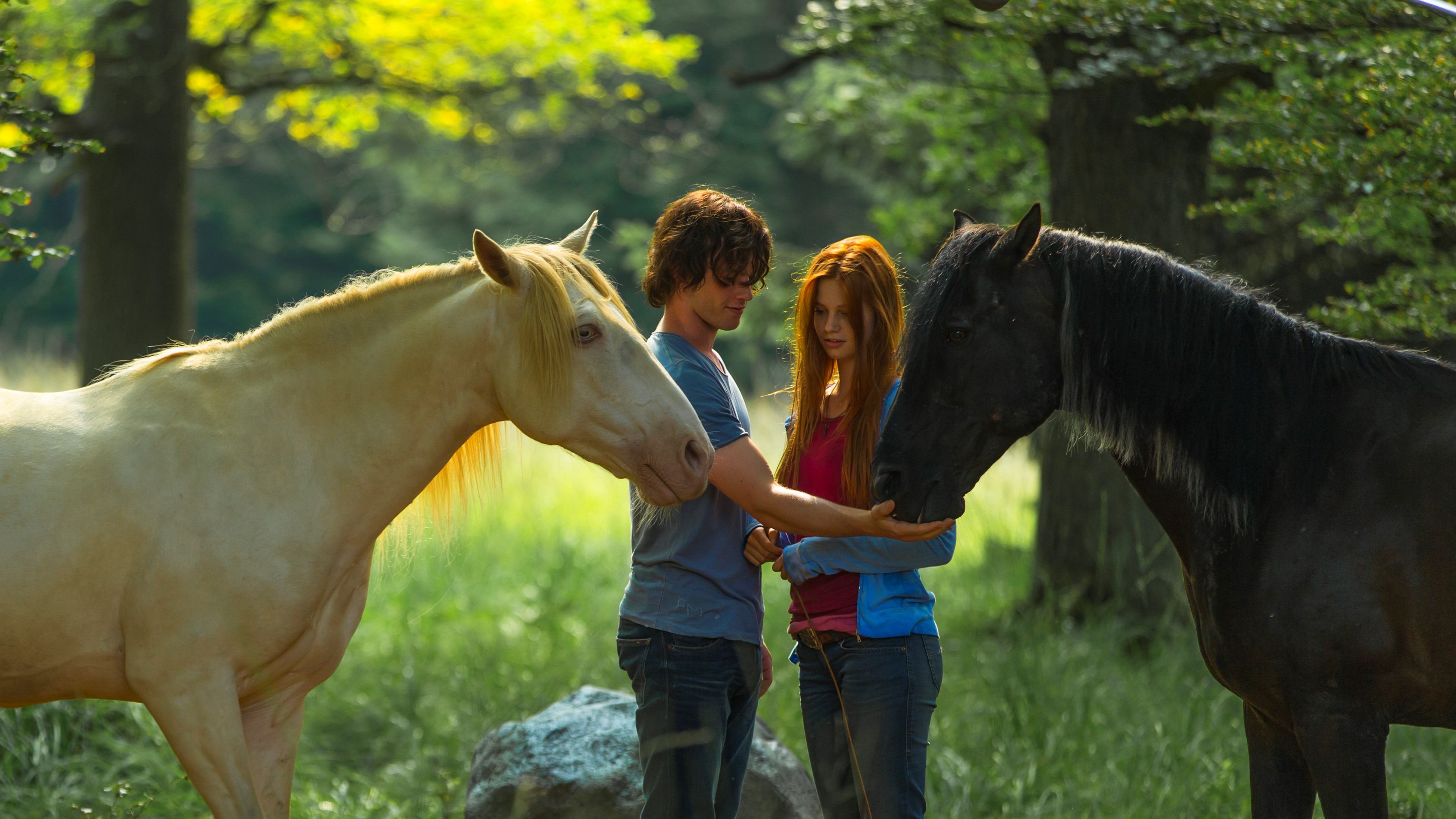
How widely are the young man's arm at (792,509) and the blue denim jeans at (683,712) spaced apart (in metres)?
0.33

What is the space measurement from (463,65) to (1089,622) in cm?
589

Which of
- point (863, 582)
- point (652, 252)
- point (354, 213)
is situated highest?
point (652, 252)

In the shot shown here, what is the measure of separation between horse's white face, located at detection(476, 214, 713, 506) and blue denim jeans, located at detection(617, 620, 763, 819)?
369 mm

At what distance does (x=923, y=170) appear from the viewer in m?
9.10

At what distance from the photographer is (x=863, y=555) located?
247 cm

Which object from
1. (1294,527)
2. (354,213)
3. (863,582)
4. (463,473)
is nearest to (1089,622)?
(1294,527)

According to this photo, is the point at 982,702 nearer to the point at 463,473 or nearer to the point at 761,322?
the point at 463,473

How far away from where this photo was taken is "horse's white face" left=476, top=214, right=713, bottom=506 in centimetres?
232

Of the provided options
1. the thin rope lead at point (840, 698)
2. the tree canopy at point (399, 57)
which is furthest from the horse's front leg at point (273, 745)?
the tree canopy at point (399, 57)

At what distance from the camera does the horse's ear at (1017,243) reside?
2.41 m

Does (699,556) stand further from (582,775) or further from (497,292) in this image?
(582,775)

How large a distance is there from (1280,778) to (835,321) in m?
1.66

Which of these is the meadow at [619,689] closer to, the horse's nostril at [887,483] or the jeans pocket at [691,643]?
the jeans pocket at [691,643]

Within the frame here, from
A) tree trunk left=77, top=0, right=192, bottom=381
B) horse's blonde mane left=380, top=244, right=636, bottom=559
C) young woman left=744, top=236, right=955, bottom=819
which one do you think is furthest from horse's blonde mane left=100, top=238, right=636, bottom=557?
tree trunk left=77, top=0, right=192, bottom=381
